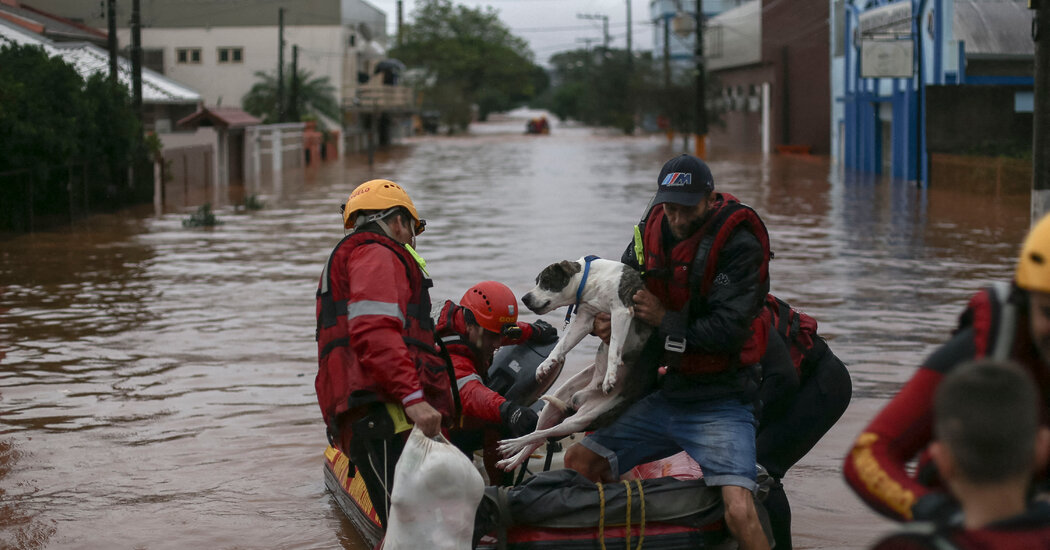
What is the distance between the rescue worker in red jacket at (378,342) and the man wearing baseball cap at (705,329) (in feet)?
2.82

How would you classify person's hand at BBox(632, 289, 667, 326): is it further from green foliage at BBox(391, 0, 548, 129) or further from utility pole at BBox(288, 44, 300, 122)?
green foliage at BBox(391, 0, 548, 129)

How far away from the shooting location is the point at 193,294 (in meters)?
16.2

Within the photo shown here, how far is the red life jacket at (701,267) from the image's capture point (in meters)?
5.22

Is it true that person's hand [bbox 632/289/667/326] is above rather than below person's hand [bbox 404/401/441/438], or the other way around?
above

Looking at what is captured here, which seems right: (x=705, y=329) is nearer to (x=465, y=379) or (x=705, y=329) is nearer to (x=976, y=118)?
(x=465, y=379)

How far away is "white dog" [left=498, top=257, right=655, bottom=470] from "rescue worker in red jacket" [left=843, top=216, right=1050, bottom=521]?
2335 millimetres

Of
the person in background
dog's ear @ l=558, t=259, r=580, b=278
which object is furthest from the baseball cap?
the person in background

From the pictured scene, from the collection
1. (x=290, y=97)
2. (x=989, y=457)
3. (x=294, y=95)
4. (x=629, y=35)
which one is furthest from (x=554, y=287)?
(x=629, y=35)

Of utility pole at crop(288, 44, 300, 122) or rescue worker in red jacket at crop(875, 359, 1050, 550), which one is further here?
utility pole at crop(288, 44, 300, 122)

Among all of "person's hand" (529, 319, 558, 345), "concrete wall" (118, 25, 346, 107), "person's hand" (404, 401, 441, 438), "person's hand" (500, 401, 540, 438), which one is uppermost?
"concrete wall" (118, 25, 346, 107)

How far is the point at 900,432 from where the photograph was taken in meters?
3.09

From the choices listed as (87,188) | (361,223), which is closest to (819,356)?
(361,223)

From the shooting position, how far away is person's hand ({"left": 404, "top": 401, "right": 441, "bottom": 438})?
192 inches

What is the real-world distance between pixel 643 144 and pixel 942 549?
71.2 m
